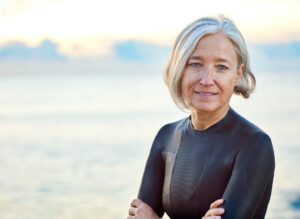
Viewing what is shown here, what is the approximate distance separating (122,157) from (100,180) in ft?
11.9

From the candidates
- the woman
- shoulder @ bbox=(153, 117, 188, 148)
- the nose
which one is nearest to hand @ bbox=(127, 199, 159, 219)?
the woman

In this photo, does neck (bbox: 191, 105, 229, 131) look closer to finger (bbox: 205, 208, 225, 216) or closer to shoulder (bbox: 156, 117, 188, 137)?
shoulder (bbox: 156, 117, 188, 137)

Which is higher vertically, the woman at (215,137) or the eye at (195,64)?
the eye at (195,64)

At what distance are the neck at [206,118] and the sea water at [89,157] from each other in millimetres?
11969

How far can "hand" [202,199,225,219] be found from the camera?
3.67 m

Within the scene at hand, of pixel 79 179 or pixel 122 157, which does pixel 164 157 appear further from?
pixel 122 157

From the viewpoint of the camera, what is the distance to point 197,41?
12.3 feet

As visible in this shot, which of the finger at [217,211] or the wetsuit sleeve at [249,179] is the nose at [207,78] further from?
the finger at [217,211]

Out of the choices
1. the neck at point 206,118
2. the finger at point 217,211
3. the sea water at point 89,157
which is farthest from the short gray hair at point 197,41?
the sea water at point 89,157

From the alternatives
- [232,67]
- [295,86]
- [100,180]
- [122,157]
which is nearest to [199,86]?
[232,67]

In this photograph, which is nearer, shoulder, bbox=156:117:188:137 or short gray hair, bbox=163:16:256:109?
short gray hair, bbox=163:16:256:109

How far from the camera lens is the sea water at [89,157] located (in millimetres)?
17734

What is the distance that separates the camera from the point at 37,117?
138 ft

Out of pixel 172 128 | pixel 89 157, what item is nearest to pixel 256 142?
pixel 172 128
